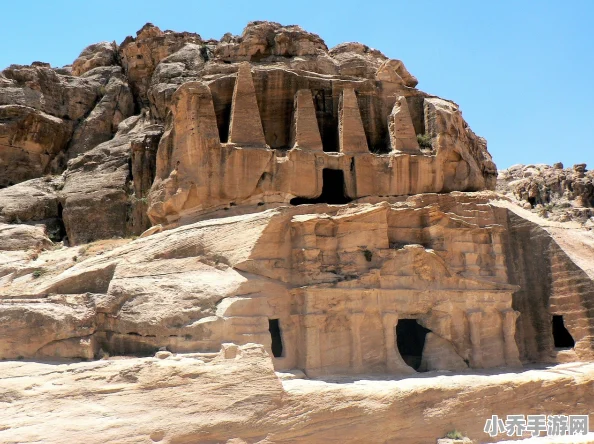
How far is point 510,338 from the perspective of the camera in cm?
2491

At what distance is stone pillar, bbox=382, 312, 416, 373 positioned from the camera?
21875 millimetres

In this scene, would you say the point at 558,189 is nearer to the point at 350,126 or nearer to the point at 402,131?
the point at 402,131

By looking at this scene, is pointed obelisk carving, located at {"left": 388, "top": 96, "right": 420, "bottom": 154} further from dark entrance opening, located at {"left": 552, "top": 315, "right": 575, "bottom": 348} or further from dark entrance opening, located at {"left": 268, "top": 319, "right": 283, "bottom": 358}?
dark entrance opening, located at {"left": 268, "top": 319, "right": 283, "bottom": 358}

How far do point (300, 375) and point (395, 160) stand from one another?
13.2 meters

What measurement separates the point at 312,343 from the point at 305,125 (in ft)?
38.0

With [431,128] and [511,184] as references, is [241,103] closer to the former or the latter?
[431,128]

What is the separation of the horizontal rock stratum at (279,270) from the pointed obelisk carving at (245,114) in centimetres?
10

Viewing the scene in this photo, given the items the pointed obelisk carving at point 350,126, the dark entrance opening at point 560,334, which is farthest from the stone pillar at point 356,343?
the dark entrance opening at point 560,334

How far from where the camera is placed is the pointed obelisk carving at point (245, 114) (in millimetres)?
27733

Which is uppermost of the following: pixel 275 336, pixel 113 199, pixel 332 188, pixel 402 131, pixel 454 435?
pixel 402 131

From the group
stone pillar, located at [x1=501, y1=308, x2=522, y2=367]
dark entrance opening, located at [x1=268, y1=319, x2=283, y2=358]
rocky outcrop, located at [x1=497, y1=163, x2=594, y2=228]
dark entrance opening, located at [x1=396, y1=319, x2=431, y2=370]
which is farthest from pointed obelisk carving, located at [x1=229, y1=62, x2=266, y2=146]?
rocky outcrop, located at [x1=497, y1=163, x2=594, y2=228]

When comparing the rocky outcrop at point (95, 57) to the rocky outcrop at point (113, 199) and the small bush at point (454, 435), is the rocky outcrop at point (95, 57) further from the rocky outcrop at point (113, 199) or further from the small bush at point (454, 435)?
the small bush at point (454, 435)

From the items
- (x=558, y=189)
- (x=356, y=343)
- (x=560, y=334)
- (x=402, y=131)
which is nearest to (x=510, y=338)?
(x=560, y=334)

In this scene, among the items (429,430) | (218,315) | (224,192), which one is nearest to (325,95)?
(224,192)
